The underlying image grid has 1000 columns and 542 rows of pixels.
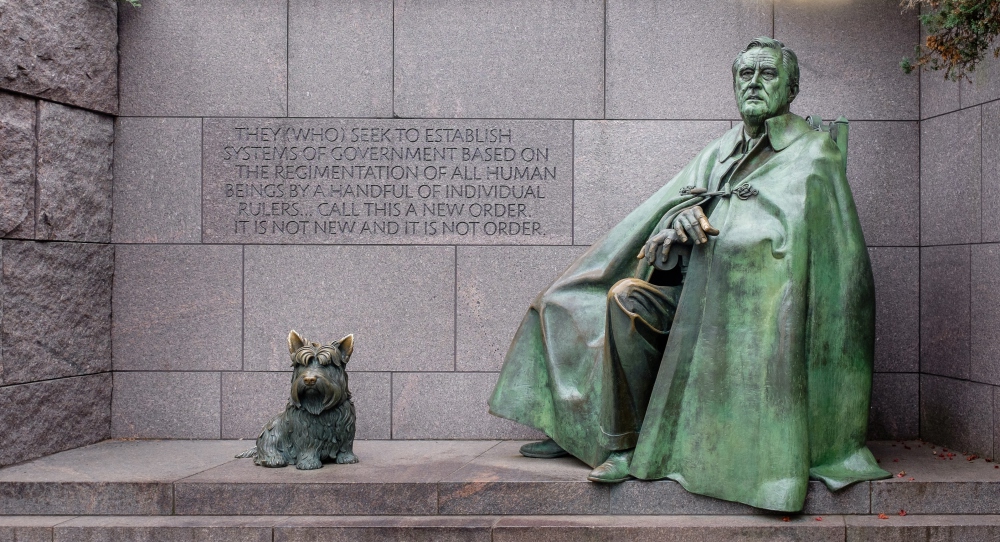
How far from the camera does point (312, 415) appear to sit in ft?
20.0

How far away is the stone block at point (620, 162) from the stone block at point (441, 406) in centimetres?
147

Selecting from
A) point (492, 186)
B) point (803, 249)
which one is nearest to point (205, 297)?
point (492, 186)

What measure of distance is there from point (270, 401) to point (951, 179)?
560 cm

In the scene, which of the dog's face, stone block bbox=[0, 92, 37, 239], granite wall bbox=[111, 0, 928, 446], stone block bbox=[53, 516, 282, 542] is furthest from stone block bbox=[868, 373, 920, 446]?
stone block bbox=[0, 92, 37, 239]

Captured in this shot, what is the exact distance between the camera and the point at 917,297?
7.42 meters

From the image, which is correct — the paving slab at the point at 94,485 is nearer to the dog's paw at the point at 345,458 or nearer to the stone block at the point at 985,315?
the dog's paw at the point at 345,458

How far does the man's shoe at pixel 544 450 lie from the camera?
647 cm

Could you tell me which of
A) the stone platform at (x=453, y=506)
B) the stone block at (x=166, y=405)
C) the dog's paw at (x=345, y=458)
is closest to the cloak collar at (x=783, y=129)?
the stone platform at (x=453, y=506)

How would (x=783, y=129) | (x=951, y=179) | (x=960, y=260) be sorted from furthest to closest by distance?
(x=951, y=179), (x=960, y=260), (x=783, y=129)

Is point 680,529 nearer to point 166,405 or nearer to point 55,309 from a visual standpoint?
point 166,405

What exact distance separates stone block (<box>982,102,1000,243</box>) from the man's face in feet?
5.76

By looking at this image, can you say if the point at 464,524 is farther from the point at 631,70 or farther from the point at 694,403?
the point at 631,70

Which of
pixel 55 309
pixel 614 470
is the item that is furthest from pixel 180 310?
pixel 614 470

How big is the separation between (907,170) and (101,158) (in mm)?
6485
